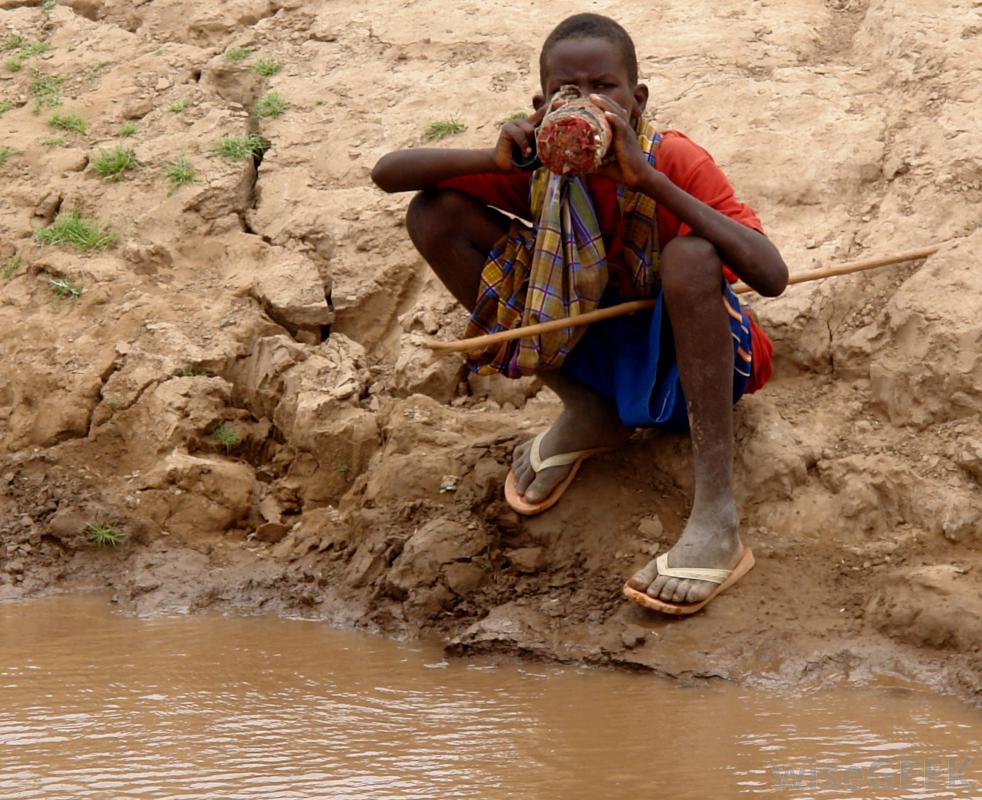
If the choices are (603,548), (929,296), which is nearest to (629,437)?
(603,548)

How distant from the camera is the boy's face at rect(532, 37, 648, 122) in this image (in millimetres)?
2922

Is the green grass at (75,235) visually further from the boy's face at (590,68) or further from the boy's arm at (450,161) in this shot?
the boy's face at (590,68)

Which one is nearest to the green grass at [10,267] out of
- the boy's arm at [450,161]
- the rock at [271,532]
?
the rock at [271,532]

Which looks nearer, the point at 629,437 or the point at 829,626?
the point at 829,626

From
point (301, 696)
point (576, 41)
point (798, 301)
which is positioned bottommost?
point (301, 696)

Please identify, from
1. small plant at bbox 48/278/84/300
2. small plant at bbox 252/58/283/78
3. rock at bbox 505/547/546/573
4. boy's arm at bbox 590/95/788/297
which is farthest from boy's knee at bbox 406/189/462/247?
small plant at bbox 252/58/283/78

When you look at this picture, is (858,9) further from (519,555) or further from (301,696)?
(301,696)

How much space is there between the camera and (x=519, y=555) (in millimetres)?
3238

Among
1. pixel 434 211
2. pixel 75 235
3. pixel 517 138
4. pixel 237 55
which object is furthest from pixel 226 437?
pixel 237 55

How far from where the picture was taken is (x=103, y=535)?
11.9 ft

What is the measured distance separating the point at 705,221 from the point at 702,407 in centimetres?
39

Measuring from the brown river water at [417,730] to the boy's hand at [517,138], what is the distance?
41.8 inches

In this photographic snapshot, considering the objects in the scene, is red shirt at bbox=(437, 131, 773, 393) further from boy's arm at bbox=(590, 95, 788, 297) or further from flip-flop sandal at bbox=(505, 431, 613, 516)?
flip-flop sandal at bbox=(505, 431, 613, 516)

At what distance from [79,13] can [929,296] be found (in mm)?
3583
